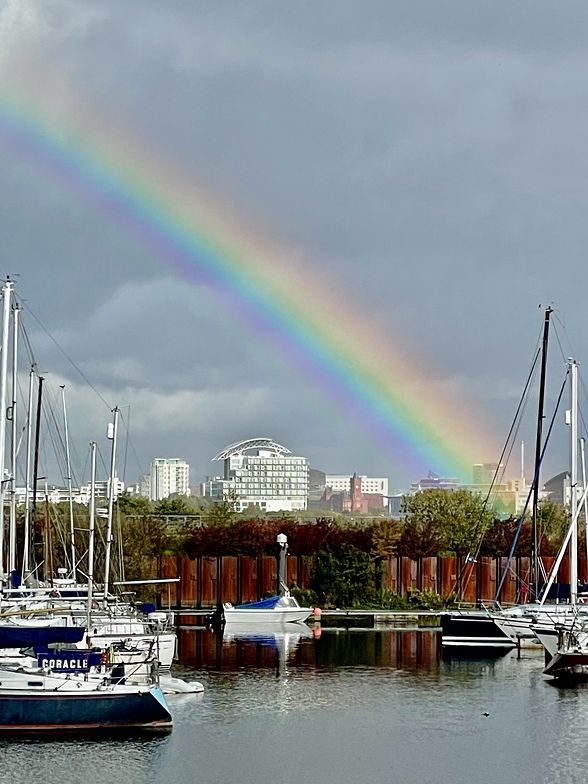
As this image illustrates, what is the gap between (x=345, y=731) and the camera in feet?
115

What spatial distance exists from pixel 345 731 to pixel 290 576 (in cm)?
4094

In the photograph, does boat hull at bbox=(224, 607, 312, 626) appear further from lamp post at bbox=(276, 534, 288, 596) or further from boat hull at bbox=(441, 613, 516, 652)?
boat hull at bbox=(441, 613, 516, 652)

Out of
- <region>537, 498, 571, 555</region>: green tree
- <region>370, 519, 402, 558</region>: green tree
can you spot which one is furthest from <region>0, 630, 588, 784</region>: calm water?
<region>537, 498, 571, 555</region>: green tree

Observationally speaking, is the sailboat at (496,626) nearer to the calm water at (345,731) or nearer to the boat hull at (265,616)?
the calm water at (345,731)

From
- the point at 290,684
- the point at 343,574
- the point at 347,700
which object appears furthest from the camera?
the point at 343,574

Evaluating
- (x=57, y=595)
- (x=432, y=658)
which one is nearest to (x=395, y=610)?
(x=432, y=658)

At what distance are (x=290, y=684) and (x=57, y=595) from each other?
1100cm

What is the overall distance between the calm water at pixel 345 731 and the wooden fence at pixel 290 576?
23.4 metres

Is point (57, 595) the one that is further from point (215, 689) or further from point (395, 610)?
point (395, 610)

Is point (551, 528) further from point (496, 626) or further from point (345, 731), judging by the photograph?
point (345, 731)

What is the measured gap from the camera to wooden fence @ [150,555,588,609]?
74438mm

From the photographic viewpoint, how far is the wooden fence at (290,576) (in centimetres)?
7444

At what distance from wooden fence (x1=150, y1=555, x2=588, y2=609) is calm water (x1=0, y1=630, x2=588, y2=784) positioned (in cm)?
2343

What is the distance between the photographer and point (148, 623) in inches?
1791
